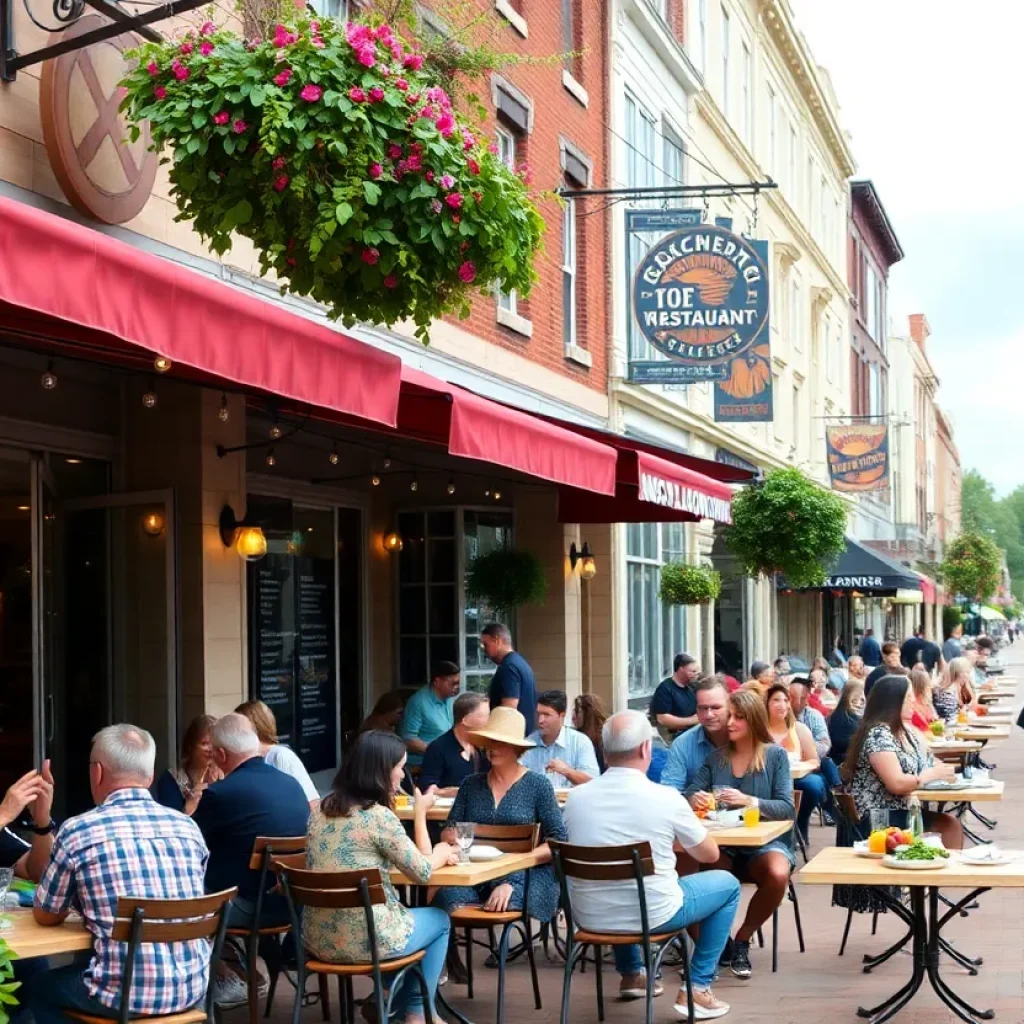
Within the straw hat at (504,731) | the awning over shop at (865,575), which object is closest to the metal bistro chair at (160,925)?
the straw hat at (504,731)

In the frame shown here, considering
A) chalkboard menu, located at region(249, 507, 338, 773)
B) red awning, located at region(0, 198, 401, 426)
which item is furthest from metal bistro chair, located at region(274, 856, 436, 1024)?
chalkboard menu, located at region(249, 507, 338, 773)

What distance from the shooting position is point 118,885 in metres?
6.07

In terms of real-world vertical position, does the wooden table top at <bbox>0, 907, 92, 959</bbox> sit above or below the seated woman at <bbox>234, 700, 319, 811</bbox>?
below

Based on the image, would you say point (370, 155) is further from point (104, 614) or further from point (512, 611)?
point (512, 611)

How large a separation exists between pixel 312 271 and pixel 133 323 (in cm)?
188

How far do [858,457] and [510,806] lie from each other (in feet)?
81.7

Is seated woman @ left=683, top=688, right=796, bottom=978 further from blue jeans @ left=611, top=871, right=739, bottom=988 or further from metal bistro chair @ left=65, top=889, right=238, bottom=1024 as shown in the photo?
metal bistro chair @ left=65, top=889, right=238, bottom=1024

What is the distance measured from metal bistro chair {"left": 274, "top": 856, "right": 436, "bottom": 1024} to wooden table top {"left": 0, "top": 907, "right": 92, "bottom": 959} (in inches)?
38.6

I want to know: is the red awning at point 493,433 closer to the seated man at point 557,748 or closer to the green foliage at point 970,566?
the seated man at point 557,748

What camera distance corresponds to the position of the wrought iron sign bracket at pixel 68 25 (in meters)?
7.36

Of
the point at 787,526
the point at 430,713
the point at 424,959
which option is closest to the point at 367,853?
the point at 424,959

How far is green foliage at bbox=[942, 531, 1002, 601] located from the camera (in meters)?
61.0

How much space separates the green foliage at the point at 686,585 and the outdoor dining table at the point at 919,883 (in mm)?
10917

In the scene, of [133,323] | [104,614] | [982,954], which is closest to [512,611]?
[104,614]
